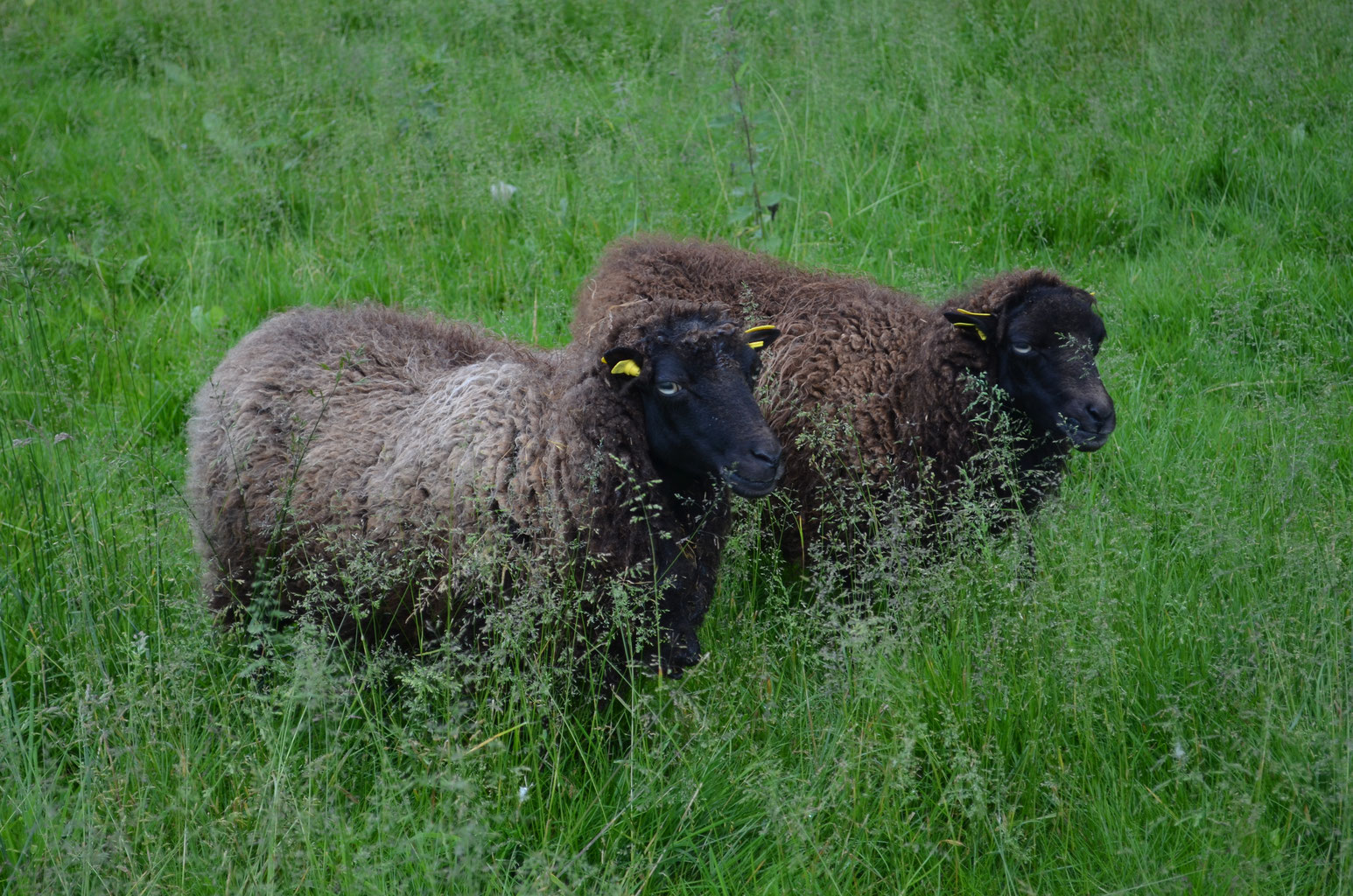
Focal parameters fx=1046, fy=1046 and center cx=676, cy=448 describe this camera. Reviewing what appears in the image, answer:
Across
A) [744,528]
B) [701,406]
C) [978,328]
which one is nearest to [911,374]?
[978,328]

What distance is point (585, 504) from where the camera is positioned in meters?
3.69

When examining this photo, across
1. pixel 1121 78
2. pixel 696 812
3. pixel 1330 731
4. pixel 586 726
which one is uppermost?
pixel 1121 78

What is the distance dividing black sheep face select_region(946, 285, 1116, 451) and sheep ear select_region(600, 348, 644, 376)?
5.53 ft

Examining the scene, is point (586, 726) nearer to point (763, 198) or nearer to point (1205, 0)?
point (763, 198)

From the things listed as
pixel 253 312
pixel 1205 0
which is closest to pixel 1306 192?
pixel 1205 0

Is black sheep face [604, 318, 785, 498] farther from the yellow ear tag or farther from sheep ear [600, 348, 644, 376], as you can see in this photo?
the yellow ear tag

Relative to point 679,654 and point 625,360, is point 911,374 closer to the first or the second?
point 625,360

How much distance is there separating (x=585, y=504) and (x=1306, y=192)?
5.75 metres

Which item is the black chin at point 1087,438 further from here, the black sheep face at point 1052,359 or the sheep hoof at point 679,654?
the sheep hoof at point 679,654

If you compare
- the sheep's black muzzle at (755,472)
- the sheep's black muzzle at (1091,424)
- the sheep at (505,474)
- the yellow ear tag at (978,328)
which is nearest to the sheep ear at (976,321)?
the yellow ear tag at (978,328)

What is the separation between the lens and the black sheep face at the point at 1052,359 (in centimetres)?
443

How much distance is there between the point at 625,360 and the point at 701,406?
322mm

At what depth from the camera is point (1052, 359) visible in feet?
15.0

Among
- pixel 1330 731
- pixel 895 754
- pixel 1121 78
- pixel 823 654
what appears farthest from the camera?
pixel 1121 78
